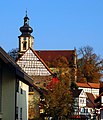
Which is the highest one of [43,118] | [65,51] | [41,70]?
[65,51]

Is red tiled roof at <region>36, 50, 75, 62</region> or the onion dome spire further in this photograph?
red tiled roof at <region>36, 50, 75, 62</region>

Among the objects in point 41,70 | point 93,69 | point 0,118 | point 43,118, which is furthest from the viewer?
point 93,69

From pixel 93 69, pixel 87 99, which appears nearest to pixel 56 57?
pixel 93 69

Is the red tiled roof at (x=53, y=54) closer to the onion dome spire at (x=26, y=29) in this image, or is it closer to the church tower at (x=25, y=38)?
the church tower at (x=25, y=38)

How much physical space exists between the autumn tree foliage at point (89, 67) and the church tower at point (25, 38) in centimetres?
1511

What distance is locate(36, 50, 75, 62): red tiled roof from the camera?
139 m

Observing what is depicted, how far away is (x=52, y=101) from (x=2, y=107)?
111 feet

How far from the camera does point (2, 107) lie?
26.6 meters

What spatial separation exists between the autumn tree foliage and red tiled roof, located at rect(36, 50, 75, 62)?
8.64 meters

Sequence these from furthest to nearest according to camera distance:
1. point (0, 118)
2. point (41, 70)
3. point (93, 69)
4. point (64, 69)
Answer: point (93, 69) → point (64, 69) → point (41, 70) → point (0, 118)

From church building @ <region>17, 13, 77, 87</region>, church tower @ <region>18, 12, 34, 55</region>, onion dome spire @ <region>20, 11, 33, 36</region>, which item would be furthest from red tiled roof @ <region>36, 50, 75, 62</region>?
onion dome spire @ <region>20, 11, 33, 36</region>

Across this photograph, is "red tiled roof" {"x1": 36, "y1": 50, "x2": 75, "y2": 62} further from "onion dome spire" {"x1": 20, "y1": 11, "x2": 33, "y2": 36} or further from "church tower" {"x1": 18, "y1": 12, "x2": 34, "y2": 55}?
"onion dome spire" {"x1": 20, "y1": 11, "x2": 33, "y2": 36}

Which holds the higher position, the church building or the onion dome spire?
the onion dome spire

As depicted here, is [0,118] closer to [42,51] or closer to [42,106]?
[42,106]
